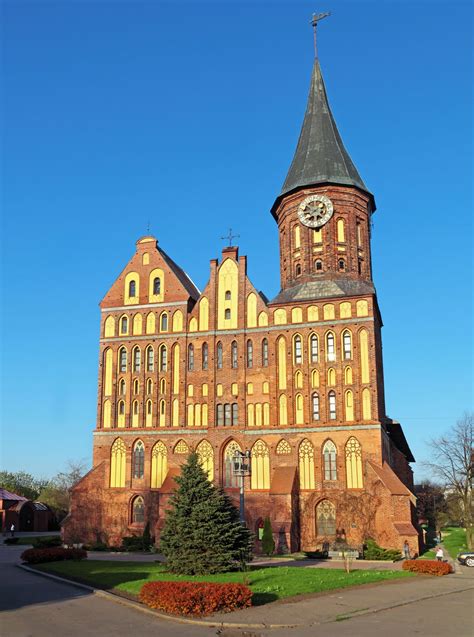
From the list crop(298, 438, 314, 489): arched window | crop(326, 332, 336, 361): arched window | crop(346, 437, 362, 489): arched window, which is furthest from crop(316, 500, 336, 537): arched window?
crop(326, 332, 336, 361): arched window

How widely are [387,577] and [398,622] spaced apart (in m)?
10.3

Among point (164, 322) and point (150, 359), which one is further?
point (164, 322)

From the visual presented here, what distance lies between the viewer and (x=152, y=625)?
18.2 metres

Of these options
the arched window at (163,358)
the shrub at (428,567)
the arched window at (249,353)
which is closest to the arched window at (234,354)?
the arched window at (249,353)

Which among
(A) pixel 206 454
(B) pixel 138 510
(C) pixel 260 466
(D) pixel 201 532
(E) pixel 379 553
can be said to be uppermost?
(A) pixel 206 454

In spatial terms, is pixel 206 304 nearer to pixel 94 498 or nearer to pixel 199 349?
pixel 199 349

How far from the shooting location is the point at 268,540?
131 feet

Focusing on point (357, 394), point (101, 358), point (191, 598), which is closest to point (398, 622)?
point (191, 598)

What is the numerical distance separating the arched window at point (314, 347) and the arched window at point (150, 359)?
11881mm

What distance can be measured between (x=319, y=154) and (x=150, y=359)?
2054cm

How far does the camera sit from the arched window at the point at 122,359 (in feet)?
161

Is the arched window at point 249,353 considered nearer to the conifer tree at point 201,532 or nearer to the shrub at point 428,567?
the conifer tree at point 201,532

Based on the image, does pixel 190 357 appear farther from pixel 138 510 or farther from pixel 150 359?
pixel 138 510

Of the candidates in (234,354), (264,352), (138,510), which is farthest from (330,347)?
(138,510)
